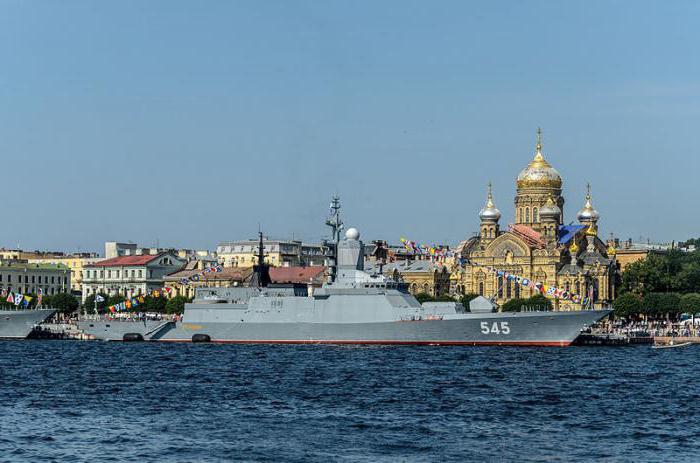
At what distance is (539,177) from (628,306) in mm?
24378

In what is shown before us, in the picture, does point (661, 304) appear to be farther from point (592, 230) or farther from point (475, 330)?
point (475, 330)

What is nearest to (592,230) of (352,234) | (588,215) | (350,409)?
(588,215)

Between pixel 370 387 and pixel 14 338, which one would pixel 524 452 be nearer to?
pixel 370 387

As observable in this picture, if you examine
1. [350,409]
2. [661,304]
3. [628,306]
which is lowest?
[350,409]

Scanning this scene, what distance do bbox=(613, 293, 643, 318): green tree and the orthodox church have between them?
17.2 feet

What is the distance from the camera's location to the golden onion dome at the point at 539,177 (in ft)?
398

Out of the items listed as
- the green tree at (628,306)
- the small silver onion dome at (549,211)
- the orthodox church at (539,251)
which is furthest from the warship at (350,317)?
the small silver onion dome at (549,211)

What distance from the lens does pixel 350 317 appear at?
70.7 meters

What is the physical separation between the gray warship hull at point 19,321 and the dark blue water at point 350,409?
26402mm

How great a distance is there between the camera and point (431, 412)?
118 ft

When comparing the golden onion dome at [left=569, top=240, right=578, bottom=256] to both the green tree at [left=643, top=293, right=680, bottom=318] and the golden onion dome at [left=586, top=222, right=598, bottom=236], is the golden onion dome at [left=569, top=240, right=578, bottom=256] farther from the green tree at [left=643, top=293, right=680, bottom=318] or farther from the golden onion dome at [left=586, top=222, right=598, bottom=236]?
the green tree at [left=643, top=293, right=680, bottom=318]

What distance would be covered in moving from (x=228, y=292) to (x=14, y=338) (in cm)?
1973

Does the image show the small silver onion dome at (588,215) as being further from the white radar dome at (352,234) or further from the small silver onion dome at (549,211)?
the white radar dome at (352,234)

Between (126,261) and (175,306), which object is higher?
(126,261)
